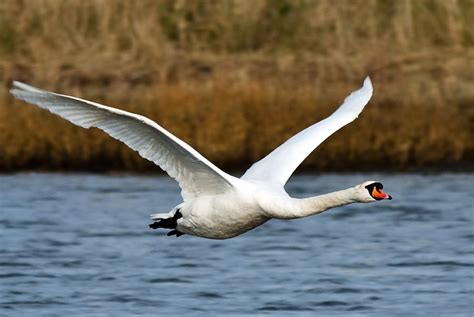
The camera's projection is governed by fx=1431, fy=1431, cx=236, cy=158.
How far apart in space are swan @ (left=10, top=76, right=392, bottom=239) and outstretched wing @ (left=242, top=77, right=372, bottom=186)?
1 centimetres

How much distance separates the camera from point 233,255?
1393cm

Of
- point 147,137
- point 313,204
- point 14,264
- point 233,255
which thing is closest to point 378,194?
point 313,204

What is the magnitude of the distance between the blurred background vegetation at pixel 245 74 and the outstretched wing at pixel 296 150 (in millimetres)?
5346

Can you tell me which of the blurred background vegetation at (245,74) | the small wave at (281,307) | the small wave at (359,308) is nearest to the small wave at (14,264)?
the small wave at (281,307)

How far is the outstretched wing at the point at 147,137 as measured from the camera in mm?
9859

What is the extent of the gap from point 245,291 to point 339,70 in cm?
815

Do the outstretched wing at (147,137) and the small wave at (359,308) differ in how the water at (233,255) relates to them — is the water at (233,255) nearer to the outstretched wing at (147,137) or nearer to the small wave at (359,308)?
the small wave at (359,308)

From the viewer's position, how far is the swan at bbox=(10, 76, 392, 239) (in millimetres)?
9930

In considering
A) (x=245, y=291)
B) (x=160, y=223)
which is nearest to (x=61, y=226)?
(x=245, y=291)

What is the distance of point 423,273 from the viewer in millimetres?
A: 12953

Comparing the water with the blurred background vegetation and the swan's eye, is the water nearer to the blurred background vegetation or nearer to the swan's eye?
the blurred background vegetation

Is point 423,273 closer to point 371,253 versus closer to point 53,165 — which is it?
point 371,253

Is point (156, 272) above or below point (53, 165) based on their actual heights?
below

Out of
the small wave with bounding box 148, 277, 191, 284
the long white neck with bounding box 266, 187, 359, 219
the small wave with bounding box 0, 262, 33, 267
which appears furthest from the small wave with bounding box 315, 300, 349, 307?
the small wave with bounding box 0, 262, 33, 267
